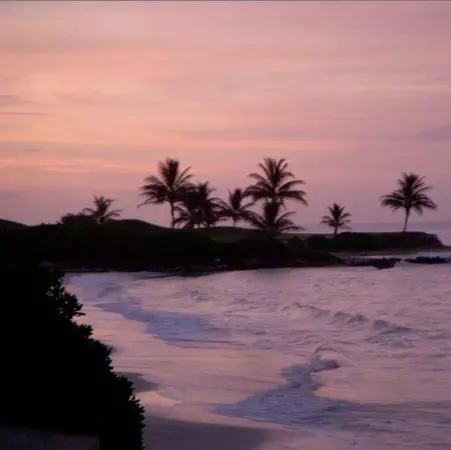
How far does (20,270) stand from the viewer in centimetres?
576

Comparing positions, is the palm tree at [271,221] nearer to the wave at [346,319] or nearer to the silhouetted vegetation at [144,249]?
the silhouetted vegetation at [144,249]

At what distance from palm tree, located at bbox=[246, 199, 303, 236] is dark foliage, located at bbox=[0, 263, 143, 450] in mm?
50607

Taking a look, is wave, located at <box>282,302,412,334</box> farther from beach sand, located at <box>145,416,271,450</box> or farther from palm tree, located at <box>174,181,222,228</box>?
palm tree, located at <box>174,181,222,228</box>

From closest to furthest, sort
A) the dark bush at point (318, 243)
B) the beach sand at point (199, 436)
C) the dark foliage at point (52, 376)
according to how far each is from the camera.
→ the dark foliage at point (52, 376) < the beach sand at point (199, 436) < the dark bush at point (318, 243)

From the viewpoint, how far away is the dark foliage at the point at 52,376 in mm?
5301

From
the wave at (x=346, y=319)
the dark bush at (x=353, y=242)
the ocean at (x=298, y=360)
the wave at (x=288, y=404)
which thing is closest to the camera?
the ocean at (x=298, y=360)

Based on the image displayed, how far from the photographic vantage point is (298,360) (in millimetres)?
13922

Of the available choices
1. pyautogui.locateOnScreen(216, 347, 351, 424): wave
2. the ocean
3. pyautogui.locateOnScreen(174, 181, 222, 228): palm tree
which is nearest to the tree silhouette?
pyautogui.locateOnScreen(174, 181, 222, 228): palm tree

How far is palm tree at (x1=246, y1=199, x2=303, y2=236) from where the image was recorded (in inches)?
2235

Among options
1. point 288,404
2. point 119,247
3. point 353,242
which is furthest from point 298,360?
point 353,242

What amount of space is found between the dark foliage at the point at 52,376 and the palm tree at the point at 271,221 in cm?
5061

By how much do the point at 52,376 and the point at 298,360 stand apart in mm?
8921

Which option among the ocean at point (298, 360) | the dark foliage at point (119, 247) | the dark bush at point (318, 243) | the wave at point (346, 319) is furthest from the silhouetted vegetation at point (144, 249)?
the wave at point (346, 319)

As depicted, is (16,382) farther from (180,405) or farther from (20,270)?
(180,405)
